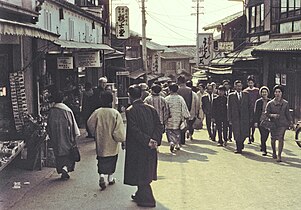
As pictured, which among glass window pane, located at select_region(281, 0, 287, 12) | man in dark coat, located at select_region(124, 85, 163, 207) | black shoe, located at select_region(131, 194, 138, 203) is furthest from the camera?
glass window pane, located at select_region(281, 0, 287, 12)

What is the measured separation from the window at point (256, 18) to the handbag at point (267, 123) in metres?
16.0

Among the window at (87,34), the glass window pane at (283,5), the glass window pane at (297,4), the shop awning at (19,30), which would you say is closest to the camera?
the shop awning at (19,30)

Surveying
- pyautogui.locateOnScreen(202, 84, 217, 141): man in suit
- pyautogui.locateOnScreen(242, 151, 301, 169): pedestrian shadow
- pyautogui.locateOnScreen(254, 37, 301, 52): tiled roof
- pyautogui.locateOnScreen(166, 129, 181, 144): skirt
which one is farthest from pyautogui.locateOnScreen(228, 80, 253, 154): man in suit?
pyautogui.locateOnScreen(254, 37, 301, 52): tiled roof

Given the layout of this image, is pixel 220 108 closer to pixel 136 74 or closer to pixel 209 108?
pixel 209 108

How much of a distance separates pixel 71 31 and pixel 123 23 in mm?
10753

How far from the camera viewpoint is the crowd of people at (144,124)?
861 cm

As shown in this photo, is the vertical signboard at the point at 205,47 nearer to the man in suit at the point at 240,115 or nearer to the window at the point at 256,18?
the window at the point at 256,18

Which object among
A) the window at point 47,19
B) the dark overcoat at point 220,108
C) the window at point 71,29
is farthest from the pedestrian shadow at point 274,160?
the window at point 71,29

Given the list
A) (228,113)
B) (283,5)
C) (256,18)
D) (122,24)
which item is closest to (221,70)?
(256,18)

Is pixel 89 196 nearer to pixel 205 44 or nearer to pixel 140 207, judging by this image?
pixel 140 207

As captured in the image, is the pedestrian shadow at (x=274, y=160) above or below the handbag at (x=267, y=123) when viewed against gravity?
below

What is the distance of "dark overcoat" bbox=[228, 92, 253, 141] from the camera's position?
14.1 meters

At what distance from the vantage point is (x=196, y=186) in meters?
9.91

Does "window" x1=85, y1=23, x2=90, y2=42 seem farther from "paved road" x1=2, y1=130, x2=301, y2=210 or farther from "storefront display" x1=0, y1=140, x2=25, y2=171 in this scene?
"storefront display" x1=0, y1=140, x2=25, y2=171
